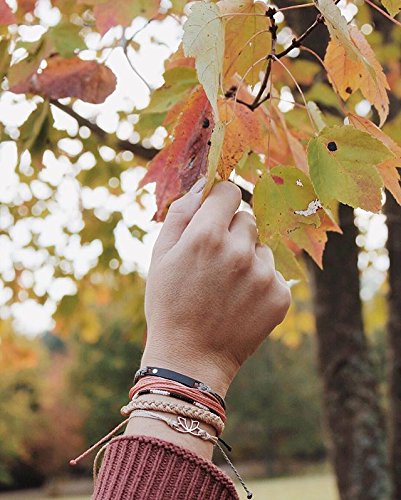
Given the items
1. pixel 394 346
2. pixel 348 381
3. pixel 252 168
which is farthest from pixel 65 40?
pixel 394 346

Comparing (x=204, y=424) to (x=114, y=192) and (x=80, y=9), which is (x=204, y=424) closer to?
(x=80, y=9)

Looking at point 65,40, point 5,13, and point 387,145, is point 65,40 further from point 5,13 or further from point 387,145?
point 387,145

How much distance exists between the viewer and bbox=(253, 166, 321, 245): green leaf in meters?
0.84

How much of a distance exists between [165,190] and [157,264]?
22 centimetres

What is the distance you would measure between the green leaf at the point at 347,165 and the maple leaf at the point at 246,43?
0.16 meters

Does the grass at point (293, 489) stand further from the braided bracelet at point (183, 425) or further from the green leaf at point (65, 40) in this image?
the braided bracelet at point (183, 425)

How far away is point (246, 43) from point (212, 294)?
0.32 m

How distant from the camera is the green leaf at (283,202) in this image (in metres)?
0.84

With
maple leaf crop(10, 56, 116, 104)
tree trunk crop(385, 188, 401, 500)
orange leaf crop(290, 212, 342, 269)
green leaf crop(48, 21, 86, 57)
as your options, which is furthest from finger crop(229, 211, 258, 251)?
tree trunk crop(385, 188, 401, 500)

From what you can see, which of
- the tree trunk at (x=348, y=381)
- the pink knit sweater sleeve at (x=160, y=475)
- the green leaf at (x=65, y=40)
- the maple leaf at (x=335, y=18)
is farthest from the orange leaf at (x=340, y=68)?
the tree trunk at (x=348, y=381)

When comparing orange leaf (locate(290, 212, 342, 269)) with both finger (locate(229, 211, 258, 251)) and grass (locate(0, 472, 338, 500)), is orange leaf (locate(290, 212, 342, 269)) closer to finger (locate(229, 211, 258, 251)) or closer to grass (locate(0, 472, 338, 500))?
finger (locate(229, 211, 258, 251))

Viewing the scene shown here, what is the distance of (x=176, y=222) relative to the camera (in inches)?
33.1

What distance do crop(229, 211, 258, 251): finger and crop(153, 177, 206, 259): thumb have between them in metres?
0.05

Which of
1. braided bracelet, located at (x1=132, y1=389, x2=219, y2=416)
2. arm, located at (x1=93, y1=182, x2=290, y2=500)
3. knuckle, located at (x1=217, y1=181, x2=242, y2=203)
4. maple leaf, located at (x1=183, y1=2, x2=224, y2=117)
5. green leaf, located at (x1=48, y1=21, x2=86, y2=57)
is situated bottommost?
braided bracelet, located at (x1=132, y1=389, x2=219, y2=416)
